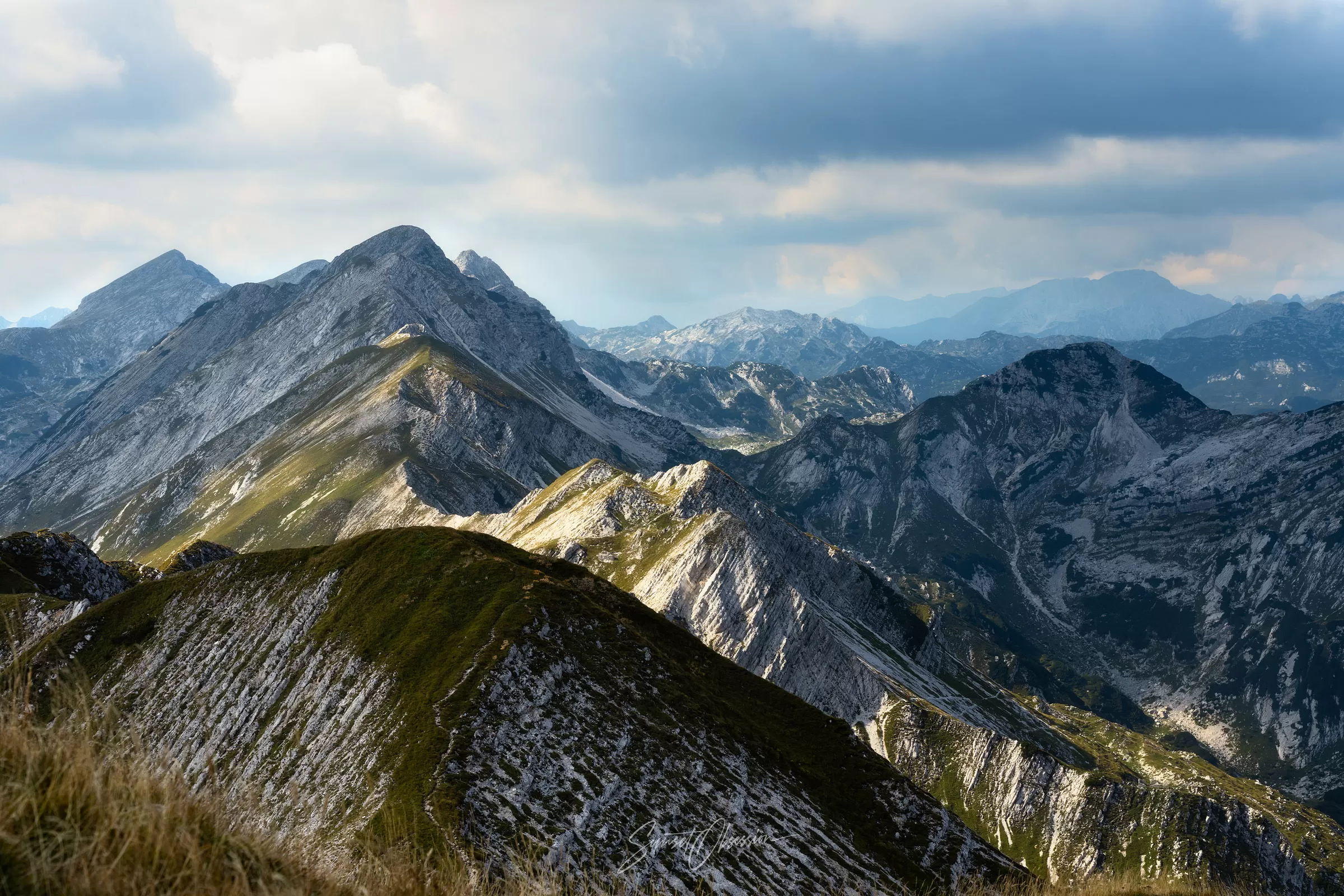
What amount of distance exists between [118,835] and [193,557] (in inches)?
6622

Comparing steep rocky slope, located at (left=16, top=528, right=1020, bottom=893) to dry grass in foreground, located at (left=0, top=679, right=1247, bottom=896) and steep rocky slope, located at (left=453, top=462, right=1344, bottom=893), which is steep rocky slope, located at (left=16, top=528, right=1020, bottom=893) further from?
steep rocky slope, located at (left=453, top=462, right=1344, bottom=893)

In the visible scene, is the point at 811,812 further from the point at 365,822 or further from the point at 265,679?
the point at 265,679

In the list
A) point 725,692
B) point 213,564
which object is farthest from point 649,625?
point 213,564

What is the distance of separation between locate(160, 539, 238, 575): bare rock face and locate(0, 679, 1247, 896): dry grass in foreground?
144520 millimetres

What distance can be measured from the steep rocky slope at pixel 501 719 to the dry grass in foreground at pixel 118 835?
3565 centimetres

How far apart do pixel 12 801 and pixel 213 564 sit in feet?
333

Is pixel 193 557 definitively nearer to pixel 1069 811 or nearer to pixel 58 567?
pixel 58 567

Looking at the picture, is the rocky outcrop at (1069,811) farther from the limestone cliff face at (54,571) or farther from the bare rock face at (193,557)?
the limestone cliff face at (54,571)

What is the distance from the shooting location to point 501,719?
202 feet

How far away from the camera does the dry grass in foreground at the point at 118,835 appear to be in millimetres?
8883

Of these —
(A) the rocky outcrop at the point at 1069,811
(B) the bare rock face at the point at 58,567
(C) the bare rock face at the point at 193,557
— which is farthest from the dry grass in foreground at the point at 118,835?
(A) the rocky outcrop at the point at 1069,811

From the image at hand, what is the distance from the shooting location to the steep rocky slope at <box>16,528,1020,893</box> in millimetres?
54750

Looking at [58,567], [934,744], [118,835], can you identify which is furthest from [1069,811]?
[118,835]

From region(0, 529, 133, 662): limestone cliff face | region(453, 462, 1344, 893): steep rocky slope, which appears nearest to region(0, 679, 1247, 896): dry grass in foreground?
region(0, 529, 133, 662): limestone cliff face
